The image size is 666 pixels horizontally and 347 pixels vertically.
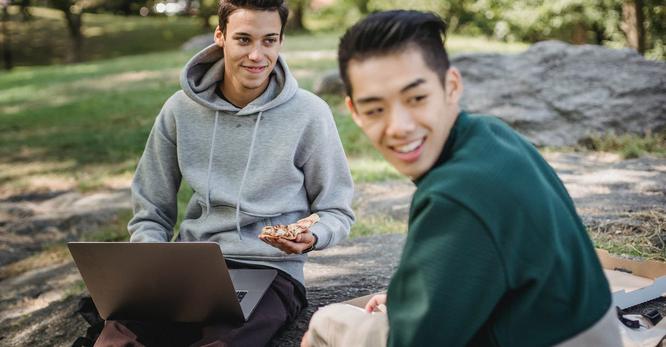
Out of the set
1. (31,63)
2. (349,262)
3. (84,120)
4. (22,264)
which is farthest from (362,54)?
(31,63)

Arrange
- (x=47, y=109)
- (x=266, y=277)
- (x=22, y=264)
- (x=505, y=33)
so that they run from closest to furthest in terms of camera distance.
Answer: (x=266, y=277)
(x=22, y=264)
(x=47, y=109)
(x=505, y=33)

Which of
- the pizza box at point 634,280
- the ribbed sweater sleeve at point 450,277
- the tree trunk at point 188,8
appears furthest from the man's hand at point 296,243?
the tree trunk at point 188,8

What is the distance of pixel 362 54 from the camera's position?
5.65ft

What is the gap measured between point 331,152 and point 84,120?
25.6 feet

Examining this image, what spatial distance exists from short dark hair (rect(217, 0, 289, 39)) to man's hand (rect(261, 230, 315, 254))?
0.91 m

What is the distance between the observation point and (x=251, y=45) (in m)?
2.79

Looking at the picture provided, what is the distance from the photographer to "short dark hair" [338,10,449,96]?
169cm

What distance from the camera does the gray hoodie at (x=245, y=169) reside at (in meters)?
2.76

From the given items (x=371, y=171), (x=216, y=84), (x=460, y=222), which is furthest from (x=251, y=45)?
(x=371, y=171)

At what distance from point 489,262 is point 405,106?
0.43 metres

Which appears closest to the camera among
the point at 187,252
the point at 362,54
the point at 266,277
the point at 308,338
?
the point at 362,54

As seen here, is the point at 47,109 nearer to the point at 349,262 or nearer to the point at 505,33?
the point at 349,262

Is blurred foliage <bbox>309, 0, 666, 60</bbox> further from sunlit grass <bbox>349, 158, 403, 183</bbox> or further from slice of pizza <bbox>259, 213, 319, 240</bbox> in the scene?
slice of pizza <bbox>259, 213, 319, 240</bbox>

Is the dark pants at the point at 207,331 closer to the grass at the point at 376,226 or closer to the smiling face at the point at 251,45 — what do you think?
the smiling face at the point at 251,45
